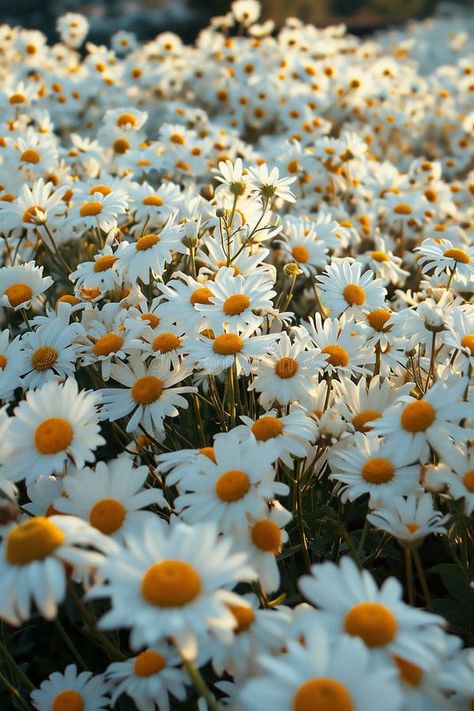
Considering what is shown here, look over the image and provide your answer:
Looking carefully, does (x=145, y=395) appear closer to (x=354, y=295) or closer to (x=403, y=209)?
(x=354, y=295)

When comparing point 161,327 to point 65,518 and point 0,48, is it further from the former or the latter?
point 0,48

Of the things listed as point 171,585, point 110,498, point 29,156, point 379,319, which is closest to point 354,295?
point 379,319

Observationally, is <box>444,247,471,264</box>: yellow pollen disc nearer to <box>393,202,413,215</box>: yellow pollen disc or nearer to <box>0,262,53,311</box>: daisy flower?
<box>0,262,53,311</box>: daisy flower

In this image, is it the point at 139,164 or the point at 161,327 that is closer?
the point at 161,327

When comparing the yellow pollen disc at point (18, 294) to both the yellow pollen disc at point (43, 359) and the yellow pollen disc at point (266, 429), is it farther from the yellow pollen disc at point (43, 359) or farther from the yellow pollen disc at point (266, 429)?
the yellow pollen disc at point (266, 429)

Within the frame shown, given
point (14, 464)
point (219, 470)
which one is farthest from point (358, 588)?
point (14, 464)
